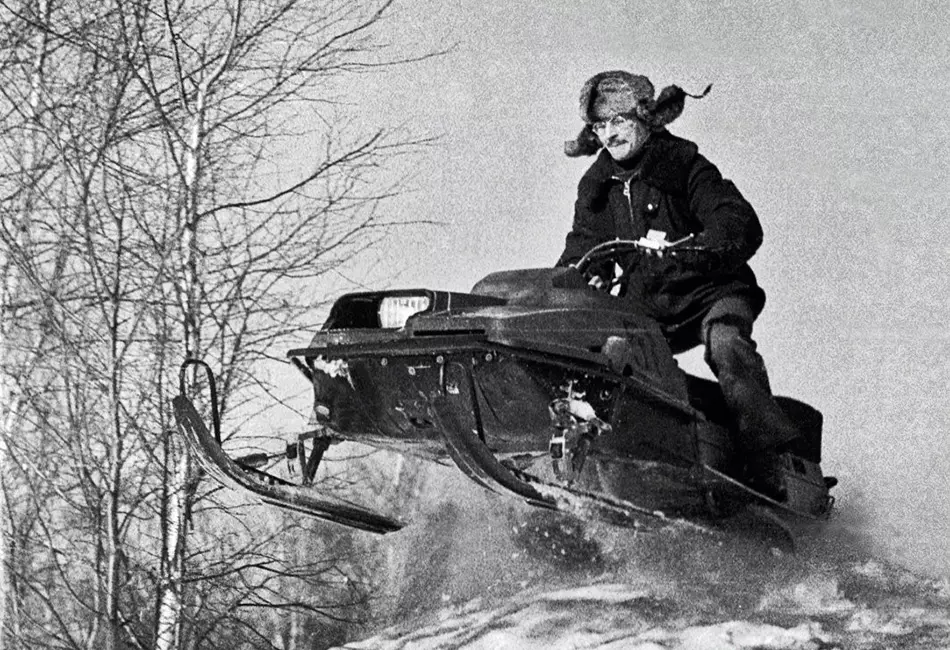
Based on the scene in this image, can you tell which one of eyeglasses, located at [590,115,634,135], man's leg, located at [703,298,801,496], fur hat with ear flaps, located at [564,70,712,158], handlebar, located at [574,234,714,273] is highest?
fur hat with ear flaps, located at [564,70,712,158]

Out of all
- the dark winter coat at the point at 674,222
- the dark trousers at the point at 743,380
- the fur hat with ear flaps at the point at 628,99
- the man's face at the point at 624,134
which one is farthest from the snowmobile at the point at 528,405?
the fur hat with ear flaps at the point at 628,99

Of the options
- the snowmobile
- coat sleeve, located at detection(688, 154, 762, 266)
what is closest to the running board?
the snowmobile

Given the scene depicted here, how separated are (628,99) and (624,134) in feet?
0.50

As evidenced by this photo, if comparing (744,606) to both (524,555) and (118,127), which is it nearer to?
(524,555)

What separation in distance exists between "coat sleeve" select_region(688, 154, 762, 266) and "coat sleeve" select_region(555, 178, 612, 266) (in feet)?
1.62

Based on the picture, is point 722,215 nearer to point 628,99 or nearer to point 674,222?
point 674,222

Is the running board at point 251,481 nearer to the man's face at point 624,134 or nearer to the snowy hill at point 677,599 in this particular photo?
the snowy hill at point 677,599

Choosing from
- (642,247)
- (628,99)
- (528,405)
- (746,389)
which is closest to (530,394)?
(528,405)

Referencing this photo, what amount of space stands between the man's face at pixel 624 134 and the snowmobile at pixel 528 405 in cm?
50

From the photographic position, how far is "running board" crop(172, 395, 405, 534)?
569 cm

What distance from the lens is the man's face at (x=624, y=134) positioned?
248 inches

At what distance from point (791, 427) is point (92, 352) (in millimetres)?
3147

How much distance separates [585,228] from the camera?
6.65 meters

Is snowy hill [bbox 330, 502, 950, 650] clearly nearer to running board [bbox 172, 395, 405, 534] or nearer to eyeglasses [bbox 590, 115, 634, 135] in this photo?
running board [bbox 172, 395, 405, 534]
